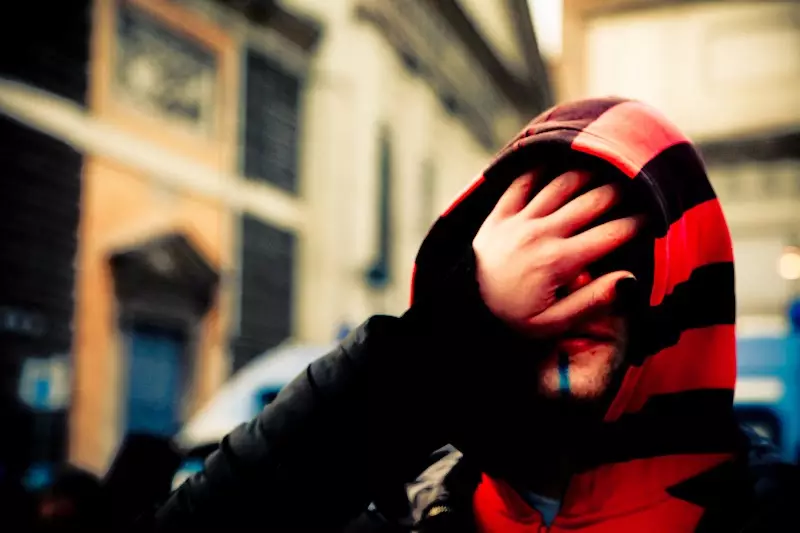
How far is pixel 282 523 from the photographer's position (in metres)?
0.83

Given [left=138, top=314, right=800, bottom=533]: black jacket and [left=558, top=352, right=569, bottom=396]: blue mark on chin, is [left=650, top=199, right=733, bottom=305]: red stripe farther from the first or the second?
[left=138, top=314, right=800, bottom=533]: black jacket

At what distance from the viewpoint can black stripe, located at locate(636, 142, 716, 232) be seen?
0.90m

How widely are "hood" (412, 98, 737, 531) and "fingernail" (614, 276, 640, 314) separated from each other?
33mm

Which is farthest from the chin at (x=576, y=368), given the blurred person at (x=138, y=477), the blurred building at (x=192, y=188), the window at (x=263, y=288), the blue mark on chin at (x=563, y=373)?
the window at (x=263, y=288)

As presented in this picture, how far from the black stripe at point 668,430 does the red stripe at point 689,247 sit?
0.51 feet

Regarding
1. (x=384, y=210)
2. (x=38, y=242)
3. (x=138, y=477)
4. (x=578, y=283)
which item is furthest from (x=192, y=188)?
(x=578, y=283)

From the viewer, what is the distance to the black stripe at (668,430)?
0.98 metres

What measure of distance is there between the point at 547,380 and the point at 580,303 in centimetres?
11

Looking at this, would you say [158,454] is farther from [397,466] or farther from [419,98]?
[419,98]

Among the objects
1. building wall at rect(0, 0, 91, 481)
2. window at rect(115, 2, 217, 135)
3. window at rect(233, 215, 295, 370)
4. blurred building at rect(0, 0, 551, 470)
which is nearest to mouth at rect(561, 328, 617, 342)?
building wall at rect(0, 0, 91, 481)

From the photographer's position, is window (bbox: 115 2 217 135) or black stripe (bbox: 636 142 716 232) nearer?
black stripe (bbox: 636 142 716 232)

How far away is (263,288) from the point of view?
35.8ft

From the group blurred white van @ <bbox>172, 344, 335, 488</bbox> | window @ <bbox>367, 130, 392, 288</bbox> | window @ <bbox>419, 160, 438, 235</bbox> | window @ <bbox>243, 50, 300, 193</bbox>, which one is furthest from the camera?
window @ <bbox>419, 160, 438, 235</bbox>

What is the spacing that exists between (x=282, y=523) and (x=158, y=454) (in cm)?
28
